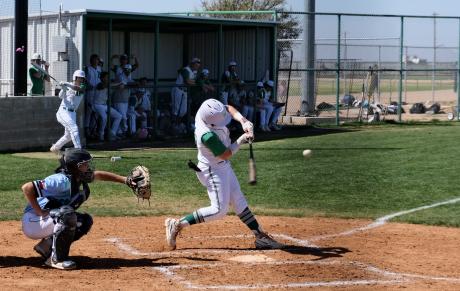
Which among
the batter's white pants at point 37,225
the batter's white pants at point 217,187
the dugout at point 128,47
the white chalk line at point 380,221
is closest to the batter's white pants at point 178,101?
the dugout at point 128,47

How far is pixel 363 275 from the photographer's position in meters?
6.75

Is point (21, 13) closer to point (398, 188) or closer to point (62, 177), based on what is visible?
point (398, 188)

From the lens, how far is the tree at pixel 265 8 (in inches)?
948

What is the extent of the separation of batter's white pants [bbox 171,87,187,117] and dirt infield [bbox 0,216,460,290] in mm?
10725

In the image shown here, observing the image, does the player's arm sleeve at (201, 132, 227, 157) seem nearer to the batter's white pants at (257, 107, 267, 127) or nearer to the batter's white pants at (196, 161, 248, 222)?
the batter's white pants at (196, 161, 248, 222)

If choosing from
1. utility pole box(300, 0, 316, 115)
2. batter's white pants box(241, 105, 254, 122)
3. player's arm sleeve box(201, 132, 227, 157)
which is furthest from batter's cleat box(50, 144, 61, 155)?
utility pole box(300, 0, 316, 115)

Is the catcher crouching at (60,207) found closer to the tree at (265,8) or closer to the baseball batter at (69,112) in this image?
the baseball batter at (69,112)

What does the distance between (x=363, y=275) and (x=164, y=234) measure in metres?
2.53

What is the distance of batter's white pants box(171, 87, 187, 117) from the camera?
20031 mm

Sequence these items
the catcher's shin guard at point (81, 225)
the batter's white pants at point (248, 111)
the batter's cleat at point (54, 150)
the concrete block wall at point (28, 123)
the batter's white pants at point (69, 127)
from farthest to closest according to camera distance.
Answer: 1. the batter's white pants at point (248, 111)
2. the concrete block wall at point (28, 123)
3. the batter's cleat at point (54, 150)
4. the batter's white pants at point (69, 127)
5. the catcher's shin guard at point (81, 225)

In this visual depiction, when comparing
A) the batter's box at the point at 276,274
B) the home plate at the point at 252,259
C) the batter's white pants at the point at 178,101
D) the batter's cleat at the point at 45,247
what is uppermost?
the batter's white pants at the point at 178,101

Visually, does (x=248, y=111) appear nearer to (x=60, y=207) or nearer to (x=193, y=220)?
(x=193, y=220)

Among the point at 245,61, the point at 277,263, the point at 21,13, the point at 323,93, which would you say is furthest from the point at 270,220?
the point at 323,93

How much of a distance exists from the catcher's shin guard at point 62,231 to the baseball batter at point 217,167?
1085 mm
